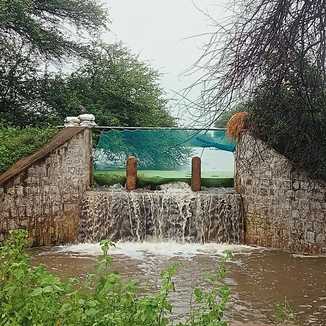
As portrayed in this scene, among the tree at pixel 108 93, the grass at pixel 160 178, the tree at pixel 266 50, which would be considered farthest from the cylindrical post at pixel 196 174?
the tree at pixel 266 50

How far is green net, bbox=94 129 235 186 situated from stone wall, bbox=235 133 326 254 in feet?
5.13

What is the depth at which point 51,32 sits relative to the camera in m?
16.6

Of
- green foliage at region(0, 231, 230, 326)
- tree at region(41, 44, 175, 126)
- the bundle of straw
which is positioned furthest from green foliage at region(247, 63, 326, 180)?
tree at region(41, 44, 175, 126)

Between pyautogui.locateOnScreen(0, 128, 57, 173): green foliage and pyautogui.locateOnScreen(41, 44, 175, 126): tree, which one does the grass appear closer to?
pyautogui.locateOnScreen(0, 128, 57, 173): green foliage

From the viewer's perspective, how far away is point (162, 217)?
435 inches

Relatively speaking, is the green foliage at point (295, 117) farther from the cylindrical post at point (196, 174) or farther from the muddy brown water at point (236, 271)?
the cylindrical post at point (196, 174)

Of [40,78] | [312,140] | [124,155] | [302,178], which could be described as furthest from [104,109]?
[312,140]

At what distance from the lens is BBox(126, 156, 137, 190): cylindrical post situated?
12.0m

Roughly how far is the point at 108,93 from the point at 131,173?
4.85m

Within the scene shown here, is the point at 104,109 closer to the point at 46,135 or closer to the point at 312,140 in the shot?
the point at 46,135

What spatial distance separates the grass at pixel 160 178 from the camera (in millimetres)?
12398

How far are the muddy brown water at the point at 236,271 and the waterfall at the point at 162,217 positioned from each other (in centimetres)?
37

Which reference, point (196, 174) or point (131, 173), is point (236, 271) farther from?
point (131, 173)

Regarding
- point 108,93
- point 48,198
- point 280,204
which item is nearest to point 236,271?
point 280,204
